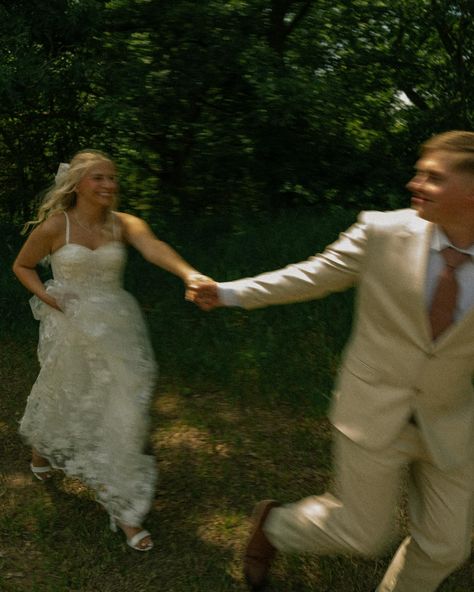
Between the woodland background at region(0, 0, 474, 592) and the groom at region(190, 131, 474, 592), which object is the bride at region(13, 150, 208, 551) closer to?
the woodland background at region(0, 0, 474, 592)

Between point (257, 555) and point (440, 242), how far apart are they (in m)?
1.76

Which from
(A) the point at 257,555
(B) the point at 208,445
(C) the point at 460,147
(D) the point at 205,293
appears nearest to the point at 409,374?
(C) the point at 460,147

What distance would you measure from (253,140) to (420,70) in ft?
7.33

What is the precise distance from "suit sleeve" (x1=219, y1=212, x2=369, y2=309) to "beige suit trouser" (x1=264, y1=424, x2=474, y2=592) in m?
0.61

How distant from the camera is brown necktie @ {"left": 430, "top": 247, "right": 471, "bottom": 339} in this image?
3162mm

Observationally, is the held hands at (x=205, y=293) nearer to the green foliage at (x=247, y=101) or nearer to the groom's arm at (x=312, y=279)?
the groom's arm at (x=312, y=279)

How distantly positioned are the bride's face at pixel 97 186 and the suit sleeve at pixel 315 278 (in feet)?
3.96

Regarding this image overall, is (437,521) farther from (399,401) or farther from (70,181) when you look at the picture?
(70,181)

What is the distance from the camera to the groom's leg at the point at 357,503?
3383 mm

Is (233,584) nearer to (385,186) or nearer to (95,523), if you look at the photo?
(95,523)

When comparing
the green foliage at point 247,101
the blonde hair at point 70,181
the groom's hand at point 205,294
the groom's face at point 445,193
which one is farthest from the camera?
the green foliage at point 247,101

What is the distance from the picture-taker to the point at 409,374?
325 cm

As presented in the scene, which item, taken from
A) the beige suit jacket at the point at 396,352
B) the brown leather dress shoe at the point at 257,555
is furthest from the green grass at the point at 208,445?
the beige suit jacket at the point at 396,352

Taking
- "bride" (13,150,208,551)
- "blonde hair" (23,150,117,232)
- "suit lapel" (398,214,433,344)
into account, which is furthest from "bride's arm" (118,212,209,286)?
"suit lapel" (398,214,433,344)
